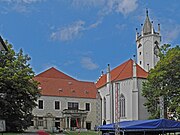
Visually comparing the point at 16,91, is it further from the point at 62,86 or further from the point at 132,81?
the point at 62,86

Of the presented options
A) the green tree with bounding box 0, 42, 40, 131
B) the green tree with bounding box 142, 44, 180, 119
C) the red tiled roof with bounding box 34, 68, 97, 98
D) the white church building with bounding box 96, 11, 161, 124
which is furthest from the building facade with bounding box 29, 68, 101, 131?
the green tree with bounding box 0, 42, 40, 131

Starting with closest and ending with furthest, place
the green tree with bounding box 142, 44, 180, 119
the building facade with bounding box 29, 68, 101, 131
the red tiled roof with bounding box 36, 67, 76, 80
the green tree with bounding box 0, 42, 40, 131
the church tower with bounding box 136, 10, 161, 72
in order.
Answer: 1. the green tree with bounding box 0, 42, 40, 131
2. the green tree with bounding box 142, 44, 180, 119
3. the building facade with bounding box 29, 68, 101, 131
4. the church tower with bounding box 136, 10, 161, 72
5. the red tiled roof with bounding box 36, 67, 76, 80

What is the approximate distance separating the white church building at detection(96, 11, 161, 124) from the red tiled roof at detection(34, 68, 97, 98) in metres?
2.43

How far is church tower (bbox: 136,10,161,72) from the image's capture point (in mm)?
70500

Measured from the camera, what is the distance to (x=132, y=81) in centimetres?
6134

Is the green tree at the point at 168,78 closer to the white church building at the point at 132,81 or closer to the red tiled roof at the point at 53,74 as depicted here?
the white church building at the point at 132,81

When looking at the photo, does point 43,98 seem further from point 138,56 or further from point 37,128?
point 138,56

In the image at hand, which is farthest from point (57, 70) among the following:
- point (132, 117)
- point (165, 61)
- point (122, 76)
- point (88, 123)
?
point (165, 61)

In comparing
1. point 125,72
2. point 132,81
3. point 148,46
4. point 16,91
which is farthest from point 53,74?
point 16,91

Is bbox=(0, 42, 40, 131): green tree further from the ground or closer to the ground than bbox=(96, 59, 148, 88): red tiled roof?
closer to the ground

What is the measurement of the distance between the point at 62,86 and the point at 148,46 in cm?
1893

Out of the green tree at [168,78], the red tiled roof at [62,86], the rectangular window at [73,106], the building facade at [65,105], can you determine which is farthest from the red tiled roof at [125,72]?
the green tree at [168,78]

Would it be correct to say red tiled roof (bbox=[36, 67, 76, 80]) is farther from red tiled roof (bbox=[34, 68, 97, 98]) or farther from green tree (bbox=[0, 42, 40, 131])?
green tree (bbox=[0, 42, 40, 131])

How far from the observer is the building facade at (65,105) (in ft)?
222
